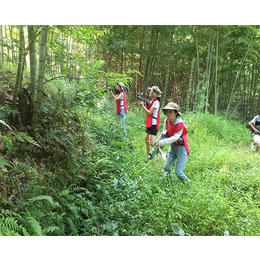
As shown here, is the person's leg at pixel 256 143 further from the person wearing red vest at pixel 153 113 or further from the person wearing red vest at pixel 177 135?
the person wearing red vest at pixel 177 135

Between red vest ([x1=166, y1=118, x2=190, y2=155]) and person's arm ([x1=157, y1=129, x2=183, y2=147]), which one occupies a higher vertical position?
red vest ([x1=166, y1=118, x2=190, y2=155])

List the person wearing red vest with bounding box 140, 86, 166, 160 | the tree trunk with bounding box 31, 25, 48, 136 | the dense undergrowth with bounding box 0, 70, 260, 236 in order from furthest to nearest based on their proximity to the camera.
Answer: the person wearing red vest with bounding box 140, 86, 166, 160
the tree trunk with bounding box 31, 25, 48, 136
the dense undergrowth with bounding box 0, 70, 260, 236

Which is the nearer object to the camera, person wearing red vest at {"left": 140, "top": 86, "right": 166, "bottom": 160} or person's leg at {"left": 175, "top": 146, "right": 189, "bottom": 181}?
person's leg at {"left": 175, "top": 146, "right": 189, "bottom": 181}

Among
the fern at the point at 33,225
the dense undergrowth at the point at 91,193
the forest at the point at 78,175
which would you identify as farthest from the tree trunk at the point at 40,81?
the fern at the point at 33,225

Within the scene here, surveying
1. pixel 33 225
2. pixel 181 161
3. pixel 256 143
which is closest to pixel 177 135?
pixel 181 161

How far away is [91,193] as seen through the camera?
2.40 metres

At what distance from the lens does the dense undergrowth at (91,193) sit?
5.99ft

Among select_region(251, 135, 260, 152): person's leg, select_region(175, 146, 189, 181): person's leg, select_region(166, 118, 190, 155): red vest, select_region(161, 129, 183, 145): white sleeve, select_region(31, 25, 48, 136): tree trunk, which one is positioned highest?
select_region(31, 25, 48, 136): tree trunk

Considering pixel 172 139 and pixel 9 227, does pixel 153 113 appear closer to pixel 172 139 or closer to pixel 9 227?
pixel 172 139

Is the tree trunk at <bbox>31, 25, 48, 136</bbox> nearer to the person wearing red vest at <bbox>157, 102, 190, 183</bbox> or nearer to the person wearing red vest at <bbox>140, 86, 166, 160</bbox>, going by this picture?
the person wearing red vest at <bbox>157, 102, 190, 183</bbox>

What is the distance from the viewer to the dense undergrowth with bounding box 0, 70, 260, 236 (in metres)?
1.83

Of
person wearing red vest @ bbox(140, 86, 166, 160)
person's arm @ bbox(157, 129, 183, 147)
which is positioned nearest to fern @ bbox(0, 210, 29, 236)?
person's arm @ bbox(157, 129, 183, 147)

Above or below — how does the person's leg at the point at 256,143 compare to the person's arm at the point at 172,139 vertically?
below
